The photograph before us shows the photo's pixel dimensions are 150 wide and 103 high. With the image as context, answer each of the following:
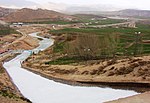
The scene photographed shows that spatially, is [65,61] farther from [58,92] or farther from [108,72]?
[58,92]

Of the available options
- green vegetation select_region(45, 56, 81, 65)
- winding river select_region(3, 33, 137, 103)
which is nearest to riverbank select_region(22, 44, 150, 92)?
winding river select_region(3, 33, 137, 103)

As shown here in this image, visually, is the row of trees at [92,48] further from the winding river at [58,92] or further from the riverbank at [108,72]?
the winding river at [58,92]

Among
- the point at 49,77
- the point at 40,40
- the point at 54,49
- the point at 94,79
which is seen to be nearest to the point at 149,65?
the point at 94,79

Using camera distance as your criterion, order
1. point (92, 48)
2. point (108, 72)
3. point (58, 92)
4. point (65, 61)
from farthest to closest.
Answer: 1. point (92, 48)
2. point (65, 61)
3. point (108, 72)
4. point (58, 92)

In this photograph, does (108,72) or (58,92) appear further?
(108,72)

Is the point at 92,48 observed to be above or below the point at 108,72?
below

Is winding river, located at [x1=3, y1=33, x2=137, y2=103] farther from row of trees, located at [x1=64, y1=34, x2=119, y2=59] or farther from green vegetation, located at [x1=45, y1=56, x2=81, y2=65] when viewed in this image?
row of trees, located at [x1=64, y1=34, x2=119, y2=59]

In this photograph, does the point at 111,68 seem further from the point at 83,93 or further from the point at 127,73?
the point at 83,93

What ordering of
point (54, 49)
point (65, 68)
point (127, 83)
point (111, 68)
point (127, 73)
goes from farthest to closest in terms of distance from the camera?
point (54, 49) < point (65, 68) < point (111, 68) < point (127, 73) < point (127, 83)

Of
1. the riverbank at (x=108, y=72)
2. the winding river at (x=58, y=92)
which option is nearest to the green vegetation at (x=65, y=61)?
the riverbank at (x=108, y=72)

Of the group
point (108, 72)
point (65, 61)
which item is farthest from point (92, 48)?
point (108, 72)

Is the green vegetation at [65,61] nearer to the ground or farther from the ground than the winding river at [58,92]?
nearer to the ground
